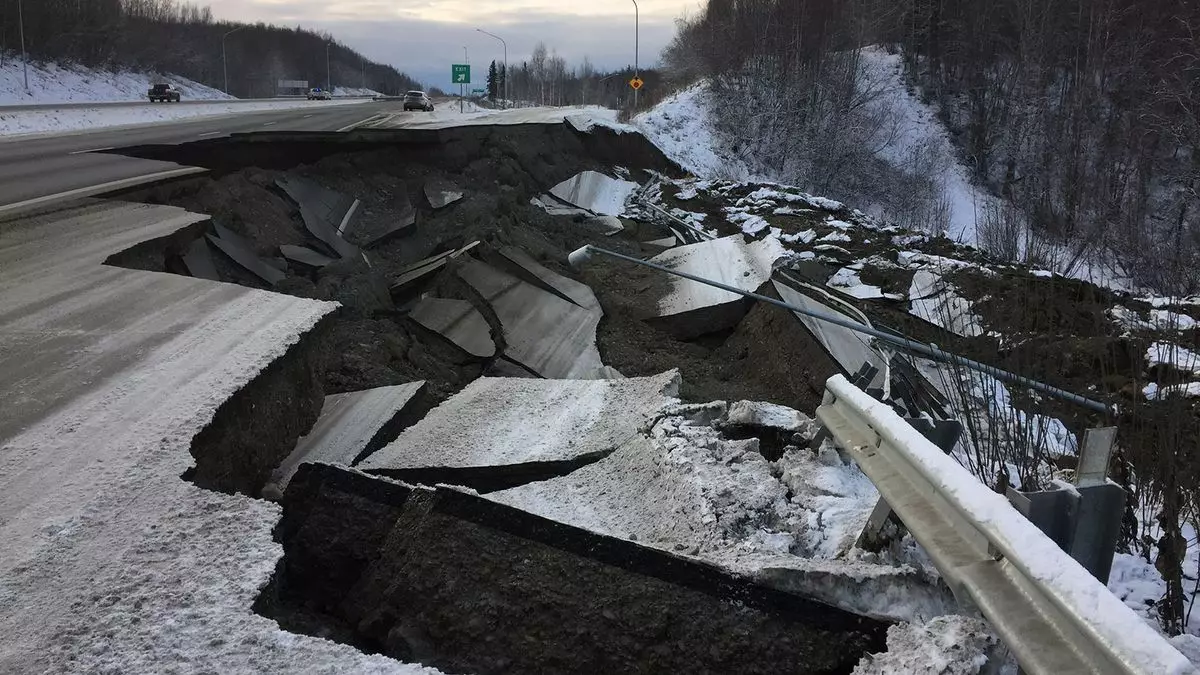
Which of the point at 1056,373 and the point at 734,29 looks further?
the point at 734,29

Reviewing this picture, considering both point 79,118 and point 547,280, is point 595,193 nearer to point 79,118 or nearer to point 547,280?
point 547,280

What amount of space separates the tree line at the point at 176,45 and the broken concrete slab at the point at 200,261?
164ft

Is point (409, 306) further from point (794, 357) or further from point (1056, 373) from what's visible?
point (1056, 373)

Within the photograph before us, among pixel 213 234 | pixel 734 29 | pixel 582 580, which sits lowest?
pixel 582 580

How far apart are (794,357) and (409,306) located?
4.16 m

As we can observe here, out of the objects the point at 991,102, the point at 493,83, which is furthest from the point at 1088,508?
the point at 493,83

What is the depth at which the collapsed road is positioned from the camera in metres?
2.28

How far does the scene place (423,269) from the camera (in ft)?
30.5

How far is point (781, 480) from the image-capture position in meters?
3.30

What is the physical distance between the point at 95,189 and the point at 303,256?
242 centimetres

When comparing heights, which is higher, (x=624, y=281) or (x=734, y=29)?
(x=734, y=29)

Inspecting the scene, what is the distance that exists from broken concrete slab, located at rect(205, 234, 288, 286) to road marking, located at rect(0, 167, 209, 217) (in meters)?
1.93

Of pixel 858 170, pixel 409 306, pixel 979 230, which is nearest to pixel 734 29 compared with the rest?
pixel 858 170

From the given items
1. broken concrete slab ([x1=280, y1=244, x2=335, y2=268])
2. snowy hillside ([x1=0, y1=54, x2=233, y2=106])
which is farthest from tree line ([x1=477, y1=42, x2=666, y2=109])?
broken concrete slab ([x1=280, y1=244, x2=335, y2=268])
